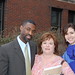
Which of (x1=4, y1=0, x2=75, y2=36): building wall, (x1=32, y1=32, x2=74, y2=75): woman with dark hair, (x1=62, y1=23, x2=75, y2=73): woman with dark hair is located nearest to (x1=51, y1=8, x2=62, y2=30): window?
(x1=4, y1=0, x2=75, y2=36): building wall

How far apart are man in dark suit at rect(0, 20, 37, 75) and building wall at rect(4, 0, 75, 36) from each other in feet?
29.3

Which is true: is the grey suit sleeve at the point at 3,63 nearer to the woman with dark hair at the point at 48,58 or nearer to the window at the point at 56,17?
the woman with dark hair at the point at 48,58

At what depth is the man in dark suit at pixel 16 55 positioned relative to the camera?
3396mm

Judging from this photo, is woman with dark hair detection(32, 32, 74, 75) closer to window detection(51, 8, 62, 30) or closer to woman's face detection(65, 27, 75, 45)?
woman's face detection(65, 27, 75, 45)

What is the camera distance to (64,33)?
389 cm

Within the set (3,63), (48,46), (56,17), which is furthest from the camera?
(56,17)

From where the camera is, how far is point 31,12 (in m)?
14.9

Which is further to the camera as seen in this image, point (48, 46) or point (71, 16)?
point (71, 16)

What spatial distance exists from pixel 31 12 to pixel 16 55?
11.6m

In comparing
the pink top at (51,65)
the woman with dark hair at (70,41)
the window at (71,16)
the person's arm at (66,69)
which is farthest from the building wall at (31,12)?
the person's arm at (66,69)

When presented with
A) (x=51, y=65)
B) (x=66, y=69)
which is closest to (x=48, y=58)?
(x=51, y=65)

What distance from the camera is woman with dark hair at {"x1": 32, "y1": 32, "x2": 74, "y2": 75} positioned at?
341 cm

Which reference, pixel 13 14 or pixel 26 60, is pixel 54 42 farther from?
pixel 13 14

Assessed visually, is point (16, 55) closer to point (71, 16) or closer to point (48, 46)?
point (48, 46)
